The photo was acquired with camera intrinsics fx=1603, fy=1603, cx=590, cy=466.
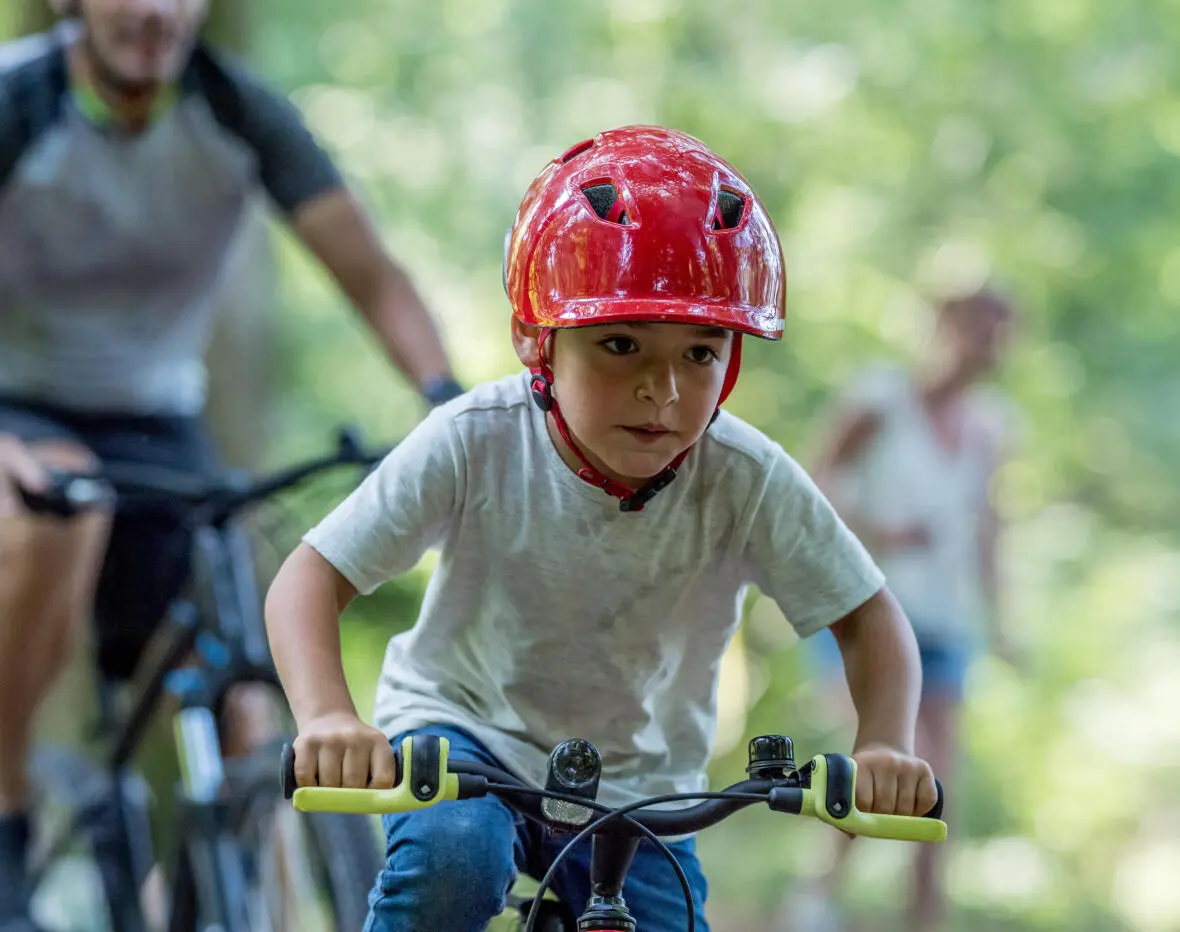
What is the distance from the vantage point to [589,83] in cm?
1016

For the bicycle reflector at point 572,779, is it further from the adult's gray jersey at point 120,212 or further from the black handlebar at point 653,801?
the adult's gray jersey at point 120,212

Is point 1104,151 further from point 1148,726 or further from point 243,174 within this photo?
point 243,174

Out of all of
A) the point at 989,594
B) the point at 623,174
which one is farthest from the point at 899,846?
the point at 623,174

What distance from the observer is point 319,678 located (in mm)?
2057

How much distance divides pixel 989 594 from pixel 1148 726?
5.84m

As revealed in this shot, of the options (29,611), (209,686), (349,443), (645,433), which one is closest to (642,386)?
(645,433)

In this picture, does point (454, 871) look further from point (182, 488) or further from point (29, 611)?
point (29, 611)

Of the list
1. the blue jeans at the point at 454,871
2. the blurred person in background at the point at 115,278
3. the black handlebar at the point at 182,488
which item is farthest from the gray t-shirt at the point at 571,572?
the blurred person in background at the point at 115,278

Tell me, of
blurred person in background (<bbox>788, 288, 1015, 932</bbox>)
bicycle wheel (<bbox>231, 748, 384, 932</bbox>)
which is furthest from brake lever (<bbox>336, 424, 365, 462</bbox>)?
blurred person in background (<bbox>788, 288, 1015, 932</bbox>)

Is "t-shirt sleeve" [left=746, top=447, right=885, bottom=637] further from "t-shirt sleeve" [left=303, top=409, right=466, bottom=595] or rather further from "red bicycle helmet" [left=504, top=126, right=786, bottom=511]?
"t-shirt sleeve" [left=303, top=409, right=466, bottom=595]

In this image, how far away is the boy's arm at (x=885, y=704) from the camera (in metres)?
2.01

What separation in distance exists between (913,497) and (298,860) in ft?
9.73

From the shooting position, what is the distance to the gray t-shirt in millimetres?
2264

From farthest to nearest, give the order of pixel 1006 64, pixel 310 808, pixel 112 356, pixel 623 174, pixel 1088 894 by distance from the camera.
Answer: pixel 1088 894, pixel 1006 64, pixel 112 356, pixel 623 174, pixel 310 808
